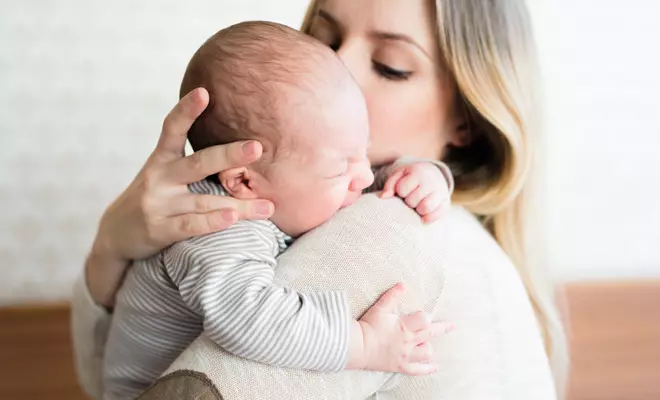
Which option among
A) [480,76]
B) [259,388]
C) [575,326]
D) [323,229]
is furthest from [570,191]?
[259,388]

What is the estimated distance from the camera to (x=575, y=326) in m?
1.84

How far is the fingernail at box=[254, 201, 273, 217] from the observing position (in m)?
0.85

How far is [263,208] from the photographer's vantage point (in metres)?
0.85

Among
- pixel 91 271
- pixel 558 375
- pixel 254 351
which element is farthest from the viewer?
pixel 558 375

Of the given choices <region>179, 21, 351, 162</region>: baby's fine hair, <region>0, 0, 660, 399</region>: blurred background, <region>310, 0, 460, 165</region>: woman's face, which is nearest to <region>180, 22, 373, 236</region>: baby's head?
<region>179, 21, 351, 162</region>: baby's fine hair

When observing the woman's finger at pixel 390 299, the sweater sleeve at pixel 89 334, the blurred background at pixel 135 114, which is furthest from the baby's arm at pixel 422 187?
the blurred background at pixel 135 114

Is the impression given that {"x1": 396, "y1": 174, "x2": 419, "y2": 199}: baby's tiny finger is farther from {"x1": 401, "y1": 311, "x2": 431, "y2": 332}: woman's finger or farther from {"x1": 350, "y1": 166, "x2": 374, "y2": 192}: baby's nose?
{"x1": 401, "y1": 311, "x2": 431, "y2": 332}: woman's finger

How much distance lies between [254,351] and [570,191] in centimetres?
162

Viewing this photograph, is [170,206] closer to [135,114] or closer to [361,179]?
[361,179]

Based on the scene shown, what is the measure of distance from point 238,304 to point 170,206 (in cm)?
19

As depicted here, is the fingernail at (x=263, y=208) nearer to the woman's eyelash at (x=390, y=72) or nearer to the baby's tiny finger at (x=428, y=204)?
the baby's tiny finger at (x=428, y=204)

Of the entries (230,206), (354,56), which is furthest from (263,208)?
(354,56)

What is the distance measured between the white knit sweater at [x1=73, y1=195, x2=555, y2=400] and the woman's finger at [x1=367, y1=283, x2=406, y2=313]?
1cm

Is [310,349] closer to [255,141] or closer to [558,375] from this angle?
[255,141]
